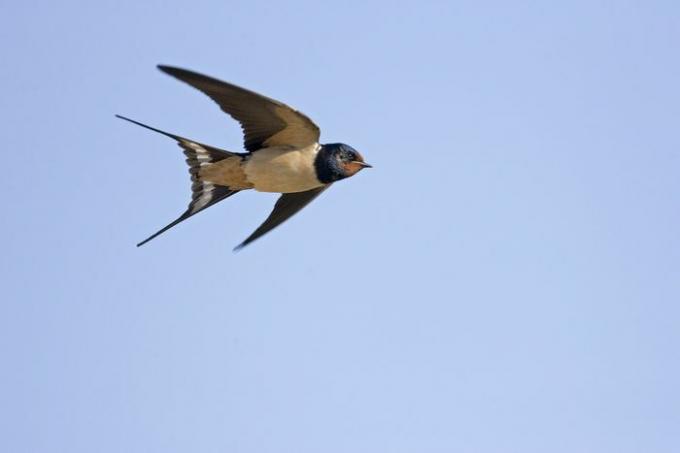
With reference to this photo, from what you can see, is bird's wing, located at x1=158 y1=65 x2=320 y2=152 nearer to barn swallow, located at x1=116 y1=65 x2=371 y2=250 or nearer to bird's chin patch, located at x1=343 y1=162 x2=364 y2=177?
barn swallow, located at x1=116 y1=65 x2=371 y2=250

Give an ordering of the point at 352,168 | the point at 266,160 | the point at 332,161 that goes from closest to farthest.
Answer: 1. the point at 266,160
2. the point at 332,161
3. the point at 352,168

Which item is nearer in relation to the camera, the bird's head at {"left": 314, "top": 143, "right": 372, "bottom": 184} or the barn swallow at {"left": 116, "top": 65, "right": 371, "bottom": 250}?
the barn swallow at {"left": 116, "top": 65, "right": 371, "bottom": 250}

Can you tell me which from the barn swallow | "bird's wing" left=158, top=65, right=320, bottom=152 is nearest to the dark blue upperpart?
the barn swallow

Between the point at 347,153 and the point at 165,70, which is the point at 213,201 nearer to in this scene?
the point at 347,153

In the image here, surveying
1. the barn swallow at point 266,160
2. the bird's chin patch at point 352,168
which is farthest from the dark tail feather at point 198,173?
the bird's chin patch at point 352,168

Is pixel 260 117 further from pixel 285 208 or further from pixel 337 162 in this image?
pixel 285 208

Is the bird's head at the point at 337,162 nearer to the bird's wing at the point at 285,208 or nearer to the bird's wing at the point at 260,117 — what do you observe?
the bird's wing at the point at 260,117

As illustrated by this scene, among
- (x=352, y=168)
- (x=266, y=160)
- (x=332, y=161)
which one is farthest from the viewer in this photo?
(x=352, y=168)

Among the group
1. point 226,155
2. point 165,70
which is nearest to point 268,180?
point 226,155

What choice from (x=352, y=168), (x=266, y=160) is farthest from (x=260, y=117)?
(x=352, y=168)
